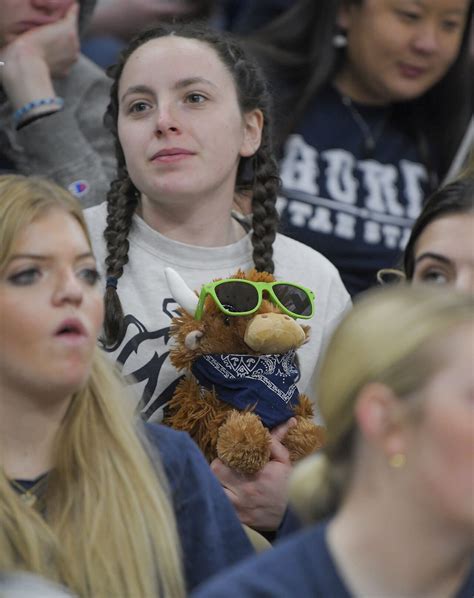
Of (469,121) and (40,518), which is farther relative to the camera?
(469,121)

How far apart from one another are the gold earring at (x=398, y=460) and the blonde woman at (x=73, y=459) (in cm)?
46

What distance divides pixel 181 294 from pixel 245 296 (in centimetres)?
11

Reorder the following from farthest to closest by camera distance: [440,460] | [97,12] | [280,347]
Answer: [97,12], [280,347], [440,460]

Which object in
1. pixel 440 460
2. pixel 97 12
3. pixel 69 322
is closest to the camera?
pixel 440 460

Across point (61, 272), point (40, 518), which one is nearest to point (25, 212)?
point (61, 272)

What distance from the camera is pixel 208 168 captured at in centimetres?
242

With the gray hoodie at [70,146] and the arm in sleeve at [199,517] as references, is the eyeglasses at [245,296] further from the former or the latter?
the gray hoodie at [70,146]

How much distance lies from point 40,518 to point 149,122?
3.04ft

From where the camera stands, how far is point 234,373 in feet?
7.16

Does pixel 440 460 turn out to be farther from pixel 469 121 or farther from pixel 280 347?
pixel 469 121

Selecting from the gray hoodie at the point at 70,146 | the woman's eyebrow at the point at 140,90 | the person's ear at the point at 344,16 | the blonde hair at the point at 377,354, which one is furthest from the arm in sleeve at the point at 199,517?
the person's ear at the point at 344,16

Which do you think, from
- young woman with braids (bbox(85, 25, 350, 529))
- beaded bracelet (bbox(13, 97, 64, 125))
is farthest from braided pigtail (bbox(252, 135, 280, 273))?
beaded bracelet (bbox(13, 97, 64, 125))

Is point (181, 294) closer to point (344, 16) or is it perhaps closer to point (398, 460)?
point (398, 460)

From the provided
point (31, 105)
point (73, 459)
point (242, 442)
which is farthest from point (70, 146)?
point (73, 459)
